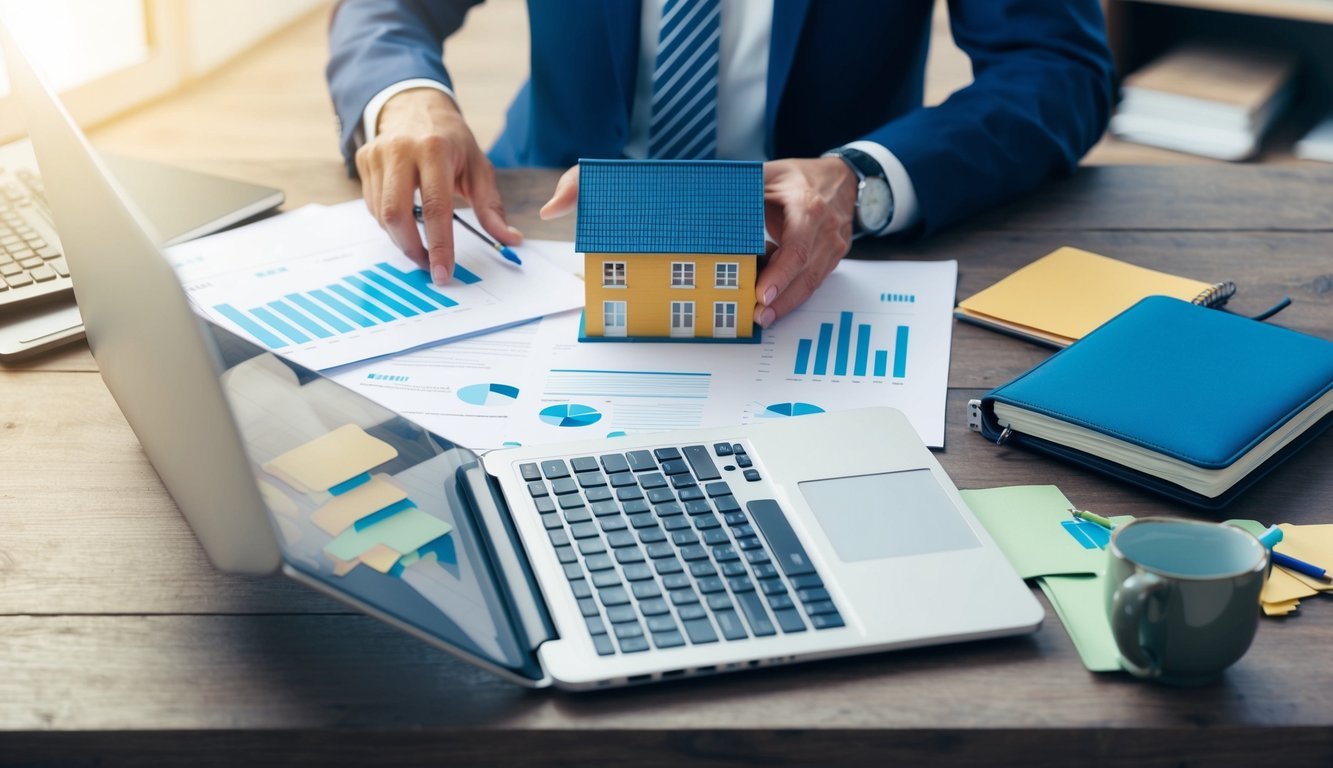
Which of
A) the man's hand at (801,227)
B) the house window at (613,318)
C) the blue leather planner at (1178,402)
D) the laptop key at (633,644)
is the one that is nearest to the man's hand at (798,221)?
the man's hand at (801,227)

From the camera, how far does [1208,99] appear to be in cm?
266

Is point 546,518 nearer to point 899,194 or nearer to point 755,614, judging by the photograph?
point 755,614

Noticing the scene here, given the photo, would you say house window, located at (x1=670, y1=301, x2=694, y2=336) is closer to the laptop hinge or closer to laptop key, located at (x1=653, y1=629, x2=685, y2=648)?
the laptop hinge

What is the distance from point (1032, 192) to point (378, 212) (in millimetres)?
689

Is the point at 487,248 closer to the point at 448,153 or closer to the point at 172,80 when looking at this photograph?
the point at 448,153

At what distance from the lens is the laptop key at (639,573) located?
2.16ft

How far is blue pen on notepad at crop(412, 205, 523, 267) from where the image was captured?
1.13 meters

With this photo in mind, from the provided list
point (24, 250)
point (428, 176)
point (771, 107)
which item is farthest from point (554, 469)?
point (771, 107)

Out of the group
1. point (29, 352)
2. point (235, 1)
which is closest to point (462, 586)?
point (29, 352)

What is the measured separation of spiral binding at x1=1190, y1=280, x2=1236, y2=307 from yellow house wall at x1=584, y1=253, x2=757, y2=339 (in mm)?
378

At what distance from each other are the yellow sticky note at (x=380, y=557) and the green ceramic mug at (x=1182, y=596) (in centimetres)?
37

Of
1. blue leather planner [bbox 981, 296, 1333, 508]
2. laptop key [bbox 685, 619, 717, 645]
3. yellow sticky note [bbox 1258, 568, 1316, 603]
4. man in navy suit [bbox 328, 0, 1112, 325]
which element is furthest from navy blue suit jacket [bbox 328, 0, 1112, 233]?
laptop key [bbox 685, 619, 717, 645]

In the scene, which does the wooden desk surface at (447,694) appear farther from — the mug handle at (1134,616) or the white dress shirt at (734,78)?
the white dress shirt at (734,78)

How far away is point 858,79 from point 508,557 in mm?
991
